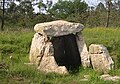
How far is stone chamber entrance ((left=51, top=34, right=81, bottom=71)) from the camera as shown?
13703 millimetres

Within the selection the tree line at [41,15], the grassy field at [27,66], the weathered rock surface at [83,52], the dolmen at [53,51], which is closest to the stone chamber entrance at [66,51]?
the dolmen at [53,51]

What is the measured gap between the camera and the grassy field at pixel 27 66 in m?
9.62

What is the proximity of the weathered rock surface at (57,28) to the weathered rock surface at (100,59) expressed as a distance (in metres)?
1.07

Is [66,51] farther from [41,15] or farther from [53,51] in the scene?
[41,15]

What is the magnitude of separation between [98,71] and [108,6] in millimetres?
14903

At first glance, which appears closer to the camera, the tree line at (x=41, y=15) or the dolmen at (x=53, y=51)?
the dolmen at (x=53, y=51)

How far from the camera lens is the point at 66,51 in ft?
48.3

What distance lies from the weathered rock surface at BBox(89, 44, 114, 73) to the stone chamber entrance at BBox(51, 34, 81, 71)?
1.08 metres

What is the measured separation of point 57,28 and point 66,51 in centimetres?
249

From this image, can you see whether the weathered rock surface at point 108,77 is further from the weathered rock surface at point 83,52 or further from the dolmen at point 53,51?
the weathered rock surface at point 83,52

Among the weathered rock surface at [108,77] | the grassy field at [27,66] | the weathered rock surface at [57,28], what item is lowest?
the weathered rock surface at [108,77]

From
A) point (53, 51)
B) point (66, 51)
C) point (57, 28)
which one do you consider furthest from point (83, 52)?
point (66, 51)

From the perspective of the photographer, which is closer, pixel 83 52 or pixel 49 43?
pixel 49 43

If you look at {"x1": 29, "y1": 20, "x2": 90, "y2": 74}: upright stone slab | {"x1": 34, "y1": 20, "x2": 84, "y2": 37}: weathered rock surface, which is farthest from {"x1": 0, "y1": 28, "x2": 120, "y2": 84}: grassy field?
{"x1": 34, "y1": 20, "x2": 84, "y2": 37}: weathered rock surface
